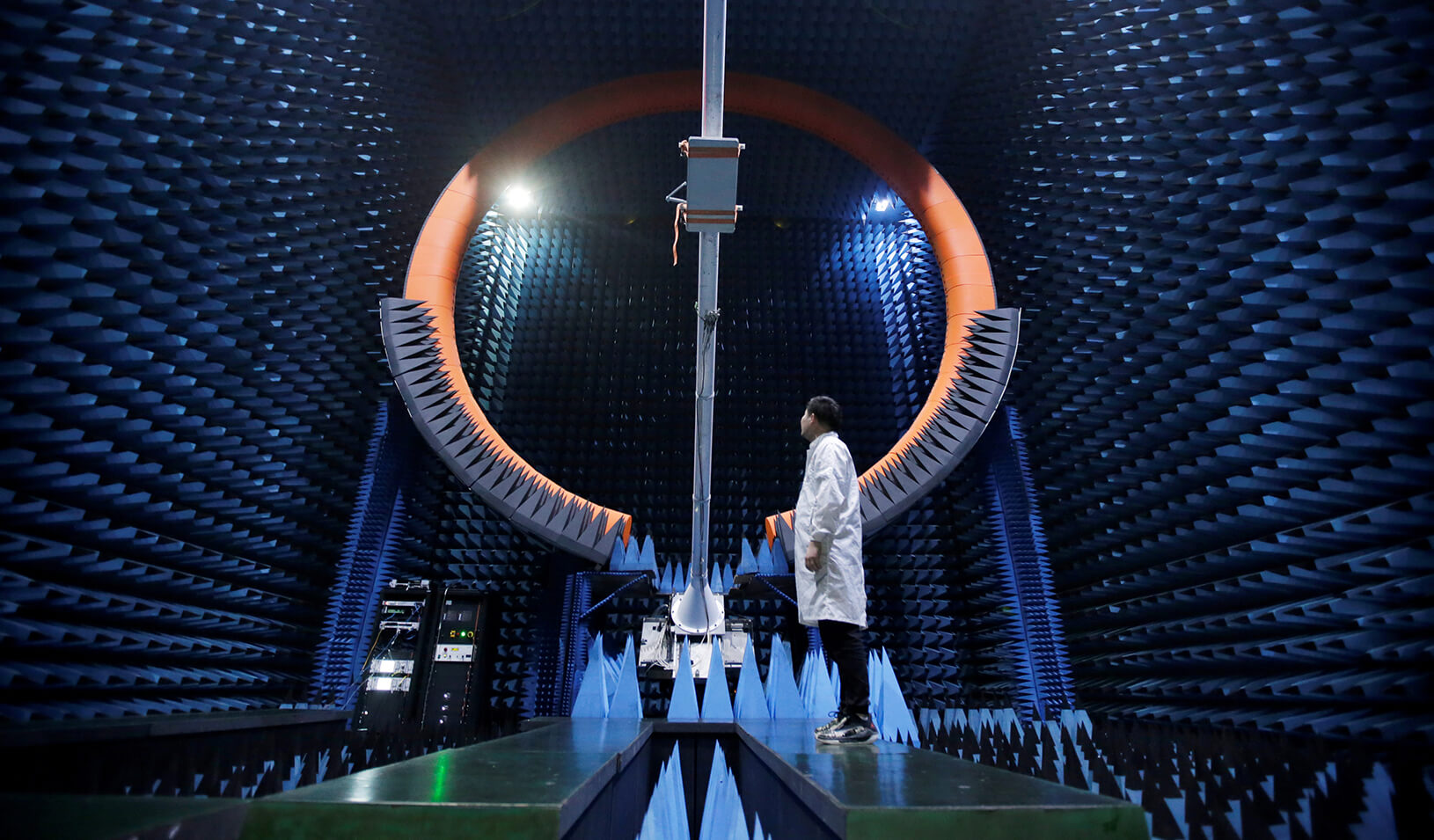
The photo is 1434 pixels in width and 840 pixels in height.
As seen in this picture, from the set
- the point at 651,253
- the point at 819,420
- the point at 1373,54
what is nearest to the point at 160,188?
the point at 819,420

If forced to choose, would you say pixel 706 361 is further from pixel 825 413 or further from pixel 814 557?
pixel 814 557

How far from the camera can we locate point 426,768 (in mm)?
1708

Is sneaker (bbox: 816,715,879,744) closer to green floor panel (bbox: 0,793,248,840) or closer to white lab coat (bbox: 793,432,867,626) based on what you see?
white lab coat (bbox: 793,432,867,626)

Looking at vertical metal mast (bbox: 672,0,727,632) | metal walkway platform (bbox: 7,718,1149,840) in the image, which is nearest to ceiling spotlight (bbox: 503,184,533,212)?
vertical metal mast (bbox: 672,0,727,632)

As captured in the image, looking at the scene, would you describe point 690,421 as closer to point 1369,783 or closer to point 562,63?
point 562,63

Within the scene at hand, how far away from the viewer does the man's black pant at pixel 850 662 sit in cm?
261

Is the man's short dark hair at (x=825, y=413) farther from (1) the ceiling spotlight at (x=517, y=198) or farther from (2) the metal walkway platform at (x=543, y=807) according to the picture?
(1) the ceiling spotlight at (x=517, y=198)

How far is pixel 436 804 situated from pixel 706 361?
7.89 feet

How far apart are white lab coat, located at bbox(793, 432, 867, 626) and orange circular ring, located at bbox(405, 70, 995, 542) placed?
220cm

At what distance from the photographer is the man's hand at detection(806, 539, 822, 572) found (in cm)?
Answer: 267

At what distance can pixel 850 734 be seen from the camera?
8.47 feet

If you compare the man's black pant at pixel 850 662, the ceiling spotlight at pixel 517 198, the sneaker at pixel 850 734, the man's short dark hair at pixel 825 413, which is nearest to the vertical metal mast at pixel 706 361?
the man's short dark hair at pixel 825 413

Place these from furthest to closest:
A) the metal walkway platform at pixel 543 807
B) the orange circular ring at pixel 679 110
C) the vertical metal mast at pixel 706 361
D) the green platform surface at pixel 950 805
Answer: the orange circular ring at pixel 679 110 < the vertical metal mast at pixel 706 361 < the green platform surface at pixel 950 805 < the metal walkway platform at pixel 543 807

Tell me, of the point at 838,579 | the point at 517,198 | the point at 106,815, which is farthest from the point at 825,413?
the point at 517,198
